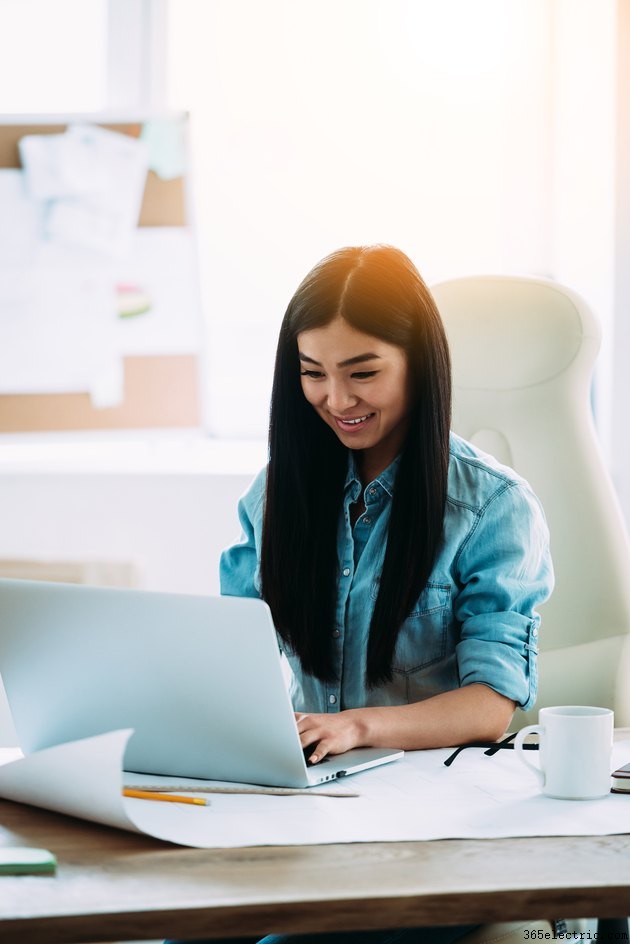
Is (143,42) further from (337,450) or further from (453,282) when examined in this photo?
(337,450)

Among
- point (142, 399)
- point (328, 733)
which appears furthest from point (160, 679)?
point (142, 399)

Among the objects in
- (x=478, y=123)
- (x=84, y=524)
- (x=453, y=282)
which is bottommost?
(x=84, y=524)

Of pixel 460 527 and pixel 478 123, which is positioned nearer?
pixel 460 527

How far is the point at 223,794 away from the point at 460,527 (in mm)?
490

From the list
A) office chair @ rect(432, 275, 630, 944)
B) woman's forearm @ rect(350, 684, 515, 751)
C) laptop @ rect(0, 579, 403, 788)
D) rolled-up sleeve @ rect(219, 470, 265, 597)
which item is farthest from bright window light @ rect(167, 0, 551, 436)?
laptop @ rect(0, 579, 403, 788)

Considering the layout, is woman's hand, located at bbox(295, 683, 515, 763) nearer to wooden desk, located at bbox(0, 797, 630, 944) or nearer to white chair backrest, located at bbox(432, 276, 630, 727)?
wooden desk, located at bbox(0, 797, 630, 944)

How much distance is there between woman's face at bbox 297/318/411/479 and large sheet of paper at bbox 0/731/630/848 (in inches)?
18.7

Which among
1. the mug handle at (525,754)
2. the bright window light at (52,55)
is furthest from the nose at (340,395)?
the bright window light at (52,55)

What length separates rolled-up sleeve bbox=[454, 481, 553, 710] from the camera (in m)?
1.24

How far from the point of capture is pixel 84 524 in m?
2.50

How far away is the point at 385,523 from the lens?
1.38 meters

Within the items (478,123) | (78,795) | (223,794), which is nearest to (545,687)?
(223,794)

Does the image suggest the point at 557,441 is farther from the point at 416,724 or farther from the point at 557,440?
the point at 416,724

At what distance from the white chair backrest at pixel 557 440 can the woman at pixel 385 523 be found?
215mm
